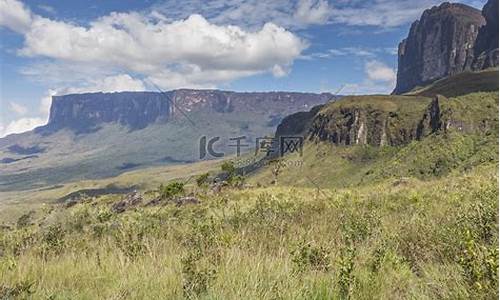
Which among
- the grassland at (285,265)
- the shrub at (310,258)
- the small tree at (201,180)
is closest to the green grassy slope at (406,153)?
the small tree at (201,180)

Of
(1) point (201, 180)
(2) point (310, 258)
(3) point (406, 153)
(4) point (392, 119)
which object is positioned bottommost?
(3) point (406, 153)

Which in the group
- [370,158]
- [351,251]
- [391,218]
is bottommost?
[370,158]

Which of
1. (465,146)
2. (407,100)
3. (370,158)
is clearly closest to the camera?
(465,146)

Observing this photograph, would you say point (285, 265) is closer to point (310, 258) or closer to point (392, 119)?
point (310, 258)

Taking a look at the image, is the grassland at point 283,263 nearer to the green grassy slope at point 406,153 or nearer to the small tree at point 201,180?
the small tree at point 201,180

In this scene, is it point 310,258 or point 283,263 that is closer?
point 283,263

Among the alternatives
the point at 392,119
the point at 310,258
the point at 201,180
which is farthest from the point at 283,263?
the point at 392,119

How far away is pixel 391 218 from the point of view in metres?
8.47

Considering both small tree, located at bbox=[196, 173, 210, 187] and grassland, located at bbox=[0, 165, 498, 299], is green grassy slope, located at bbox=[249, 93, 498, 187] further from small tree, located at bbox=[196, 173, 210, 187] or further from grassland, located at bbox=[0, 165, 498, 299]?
grassland, located at bbox=[0, 165, 498, 299]

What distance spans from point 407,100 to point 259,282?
632ft

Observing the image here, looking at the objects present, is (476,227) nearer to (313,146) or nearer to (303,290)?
(303,290)


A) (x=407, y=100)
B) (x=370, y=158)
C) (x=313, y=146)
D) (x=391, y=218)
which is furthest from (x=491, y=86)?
(x=391, y=218)

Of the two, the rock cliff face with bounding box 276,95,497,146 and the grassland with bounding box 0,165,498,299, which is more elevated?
the grassland with bounding box 0,165,498,299

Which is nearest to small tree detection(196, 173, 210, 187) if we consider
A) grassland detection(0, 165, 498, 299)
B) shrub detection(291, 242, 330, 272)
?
grassland detection(0, 165, 498, 299)
